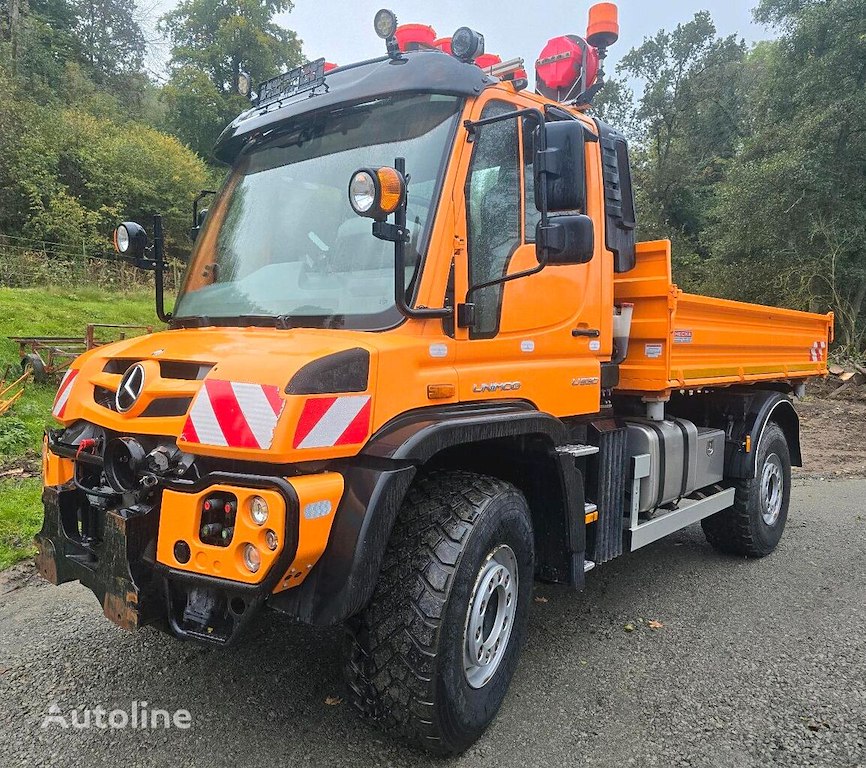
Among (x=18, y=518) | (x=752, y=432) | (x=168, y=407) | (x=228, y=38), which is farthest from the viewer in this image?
(x=228, y=38)

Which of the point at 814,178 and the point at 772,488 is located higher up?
the point at 814,178

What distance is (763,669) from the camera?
3.30m

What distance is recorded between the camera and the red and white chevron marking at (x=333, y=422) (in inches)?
82.8

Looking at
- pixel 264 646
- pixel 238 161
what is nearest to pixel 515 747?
pixel 264 646

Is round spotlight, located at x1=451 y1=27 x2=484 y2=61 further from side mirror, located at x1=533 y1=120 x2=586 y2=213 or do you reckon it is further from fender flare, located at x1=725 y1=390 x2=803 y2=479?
fender flare, located at x1=725 y1=390 x2=803 y2=479

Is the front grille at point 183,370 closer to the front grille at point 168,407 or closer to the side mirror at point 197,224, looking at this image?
the front grille at point 168,407

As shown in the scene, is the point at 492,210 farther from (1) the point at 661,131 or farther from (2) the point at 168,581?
(1) the point at 661,131

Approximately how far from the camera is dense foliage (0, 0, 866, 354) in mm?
18219

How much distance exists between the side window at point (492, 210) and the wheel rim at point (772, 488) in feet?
11.2

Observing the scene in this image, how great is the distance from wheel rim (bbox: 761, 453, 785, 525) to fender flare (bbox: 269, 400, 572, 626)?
3.73m

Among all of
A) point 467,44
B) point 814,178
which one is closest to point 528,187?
point 467,44

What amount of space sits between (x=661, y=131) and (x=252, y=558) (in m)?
33.4

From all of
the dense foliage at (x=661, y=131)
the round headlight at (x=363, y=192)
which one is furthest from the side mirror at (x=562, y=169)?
the dense foliage at (x=661, y=131)

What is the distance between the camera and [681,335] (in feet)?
13.1
